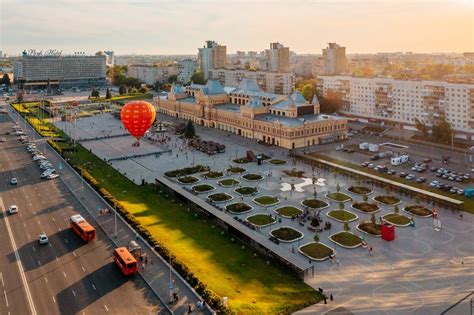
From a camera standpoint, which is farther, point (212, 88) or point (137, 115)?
point (212, 88)

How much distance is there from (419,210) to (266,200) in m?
17.4

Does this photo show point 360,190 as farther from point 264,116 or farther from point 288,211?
point 264,116

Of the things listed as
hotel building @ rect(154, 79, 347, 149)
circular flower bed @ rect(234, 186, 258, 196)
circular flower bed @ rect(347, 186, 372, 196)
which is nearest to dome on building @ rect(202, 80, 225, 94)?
hotel building @ rect(154, 79, 347, 149)

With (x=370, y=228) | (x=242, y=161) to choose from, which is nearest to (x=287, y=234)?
(x=370, y=228)

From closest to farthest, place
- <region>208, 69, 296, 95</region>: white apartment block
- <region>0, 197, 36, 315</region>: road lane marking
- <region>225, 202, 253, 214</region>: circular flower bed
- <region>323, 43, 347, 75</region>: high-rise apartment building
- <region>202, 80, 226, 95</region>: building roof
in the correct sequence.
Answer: <region>0, 197, 36, 315</region>: road lane marking, <region>225, 202, 253, 214</region>: circular flower bed, <region>202, 80, 226, 95</region>: building roof, <region>208, 69, 296, 95</region>: white apartment block, <region>323, 43, 347, 75</region>: high-rise apartment building

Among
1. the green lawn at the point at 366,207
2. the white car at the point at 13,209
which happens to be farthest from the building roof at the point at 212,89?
the white car at the point at 13,209

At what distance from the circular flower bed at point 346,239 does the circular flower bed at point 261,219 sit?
7.15m

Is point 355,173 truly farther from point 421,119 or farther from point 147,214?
point 421,119

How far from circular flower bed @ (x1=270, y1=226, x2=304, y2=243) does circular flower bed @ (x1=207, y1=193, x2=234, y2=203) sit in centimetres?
1126

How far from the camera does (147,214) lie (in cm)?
5050

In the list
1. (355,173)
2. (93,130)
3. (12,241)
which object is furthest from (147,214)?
(93,130)

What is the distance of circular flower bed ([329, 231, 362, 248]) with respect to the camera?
140 feet

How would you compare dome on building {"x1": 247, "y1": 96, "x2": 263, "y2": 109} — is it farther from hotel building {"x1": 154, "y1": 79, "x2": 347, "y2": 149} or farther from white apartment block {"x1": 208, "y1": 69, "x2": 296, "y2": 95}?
white apartment block {"x1": 208, "y1": 69, "x2": 296, "y2": 95}

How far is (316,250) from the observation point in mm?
41344
